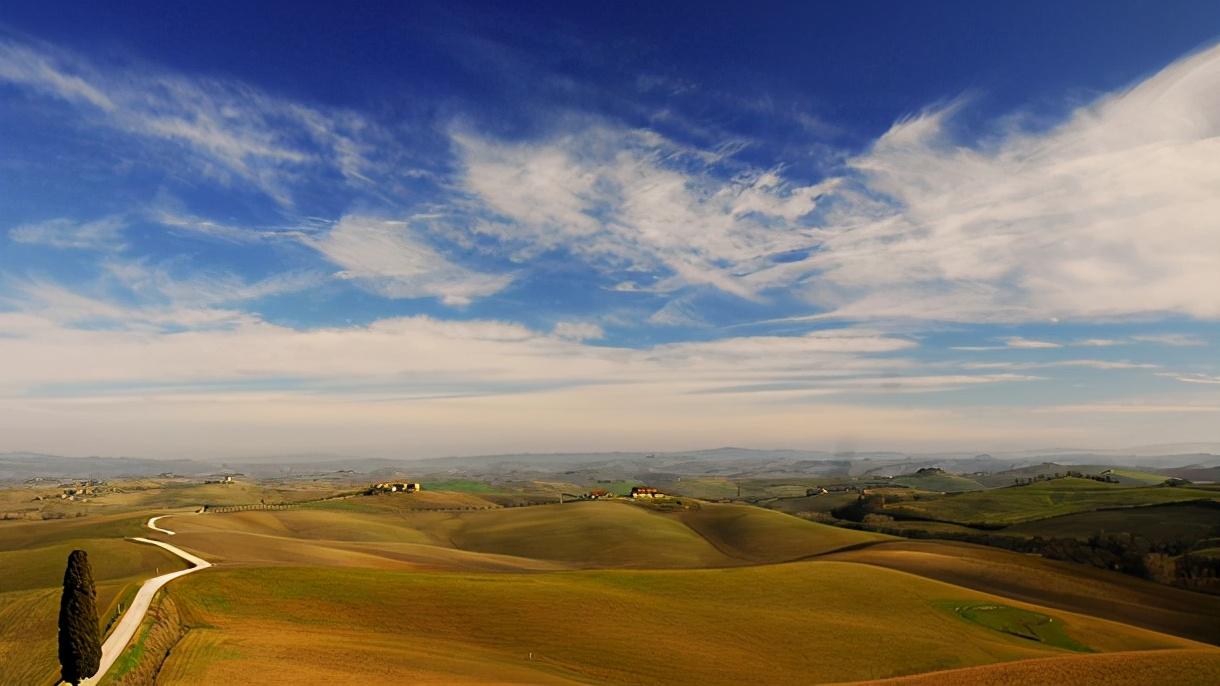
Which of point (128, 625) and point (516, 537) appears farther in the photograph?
point (516, 537)

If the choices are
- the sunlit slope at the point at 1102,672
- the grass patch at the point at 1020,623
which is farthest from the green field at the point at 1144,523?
the sunlit slope at the point at 1102,672

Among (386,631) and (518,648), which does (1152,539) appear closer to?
(518,648)

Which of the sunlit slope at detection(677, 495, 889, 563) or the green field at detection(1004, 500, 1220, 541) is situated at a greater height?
the green field at detection(1004, 500, 1220, 541)

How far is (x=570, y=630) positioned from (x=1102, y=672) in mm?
34321

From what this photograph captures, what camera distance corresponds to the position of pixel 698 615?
195 feet

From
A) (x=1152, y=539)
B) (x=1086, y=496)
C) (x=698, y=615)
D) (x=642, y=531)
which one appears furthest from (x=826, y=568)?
(x=1086, y=496)

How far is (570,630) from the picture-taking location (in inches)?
2060

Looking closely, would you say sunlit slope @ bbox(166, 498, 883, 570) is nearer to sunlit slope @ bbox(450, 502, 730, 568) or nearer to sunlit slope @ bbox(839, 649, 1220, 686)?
sunlit slope @ bbox(450, 502, 730, 568)

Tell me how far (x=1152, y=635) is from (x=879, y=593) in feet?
75.0

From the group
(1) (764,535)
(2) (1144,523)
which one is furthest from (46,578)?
(2) (1144,523)

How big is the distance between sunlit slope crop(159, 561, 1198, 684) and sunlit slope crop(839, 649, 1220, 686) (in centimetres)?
1482

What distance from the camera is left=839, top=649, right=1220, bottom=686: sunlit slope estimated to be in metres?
31.4

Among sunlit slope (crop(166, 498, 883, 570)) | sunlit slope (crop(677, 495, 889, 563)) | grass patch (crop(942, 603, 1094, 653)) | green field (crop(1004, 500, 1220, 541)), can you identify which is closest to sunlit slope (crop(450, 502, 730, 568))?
sunlit slope (crop(166, 498, 883, 570))

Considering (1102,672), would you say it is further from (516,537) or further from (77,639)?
(516,537)
